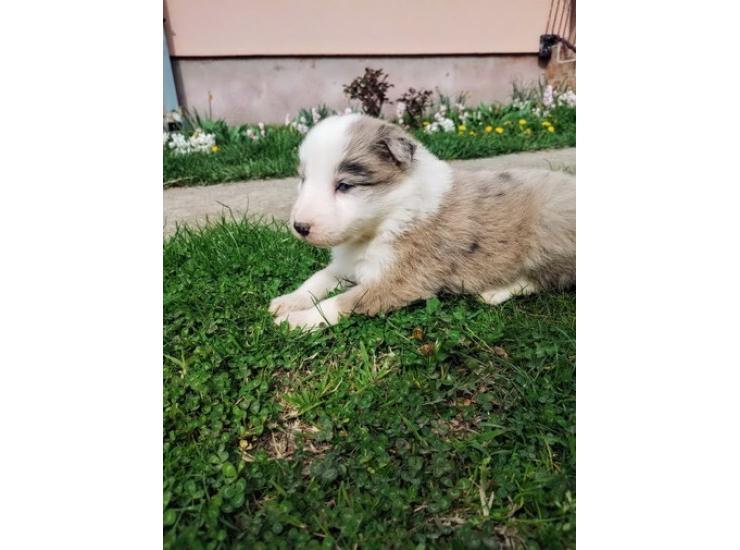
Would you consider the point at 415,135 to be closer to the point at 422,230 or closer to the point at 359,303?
the point at 422,230

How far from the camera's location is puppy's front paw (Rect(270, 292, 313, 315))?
2.40m

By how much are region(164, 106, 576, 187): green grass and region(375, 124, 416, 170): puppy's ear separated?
7.10 feet

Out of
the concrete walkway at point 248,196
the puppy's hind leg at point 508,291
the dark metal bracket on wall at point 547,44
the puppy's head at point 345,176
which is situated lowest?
the concrete walkway at point 248,196

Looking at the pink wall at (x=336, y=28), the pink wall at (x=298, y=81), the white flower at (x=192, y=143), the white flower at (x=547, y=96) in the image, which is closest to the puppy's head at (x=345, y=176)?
the white flower at (x=547, y=96)

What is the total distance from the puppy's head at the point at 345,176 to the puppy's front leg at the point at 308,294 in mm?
421

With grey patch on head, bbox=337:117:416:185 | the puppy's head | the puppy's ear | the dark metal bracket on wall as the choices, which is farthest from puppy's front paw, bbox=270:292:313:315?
the dark metal bracket on wall

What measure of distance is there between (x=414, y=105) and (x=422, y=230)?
3664 millimetres

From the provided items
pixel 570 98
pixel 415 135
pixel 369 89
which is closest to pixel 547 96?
pixel 570 98

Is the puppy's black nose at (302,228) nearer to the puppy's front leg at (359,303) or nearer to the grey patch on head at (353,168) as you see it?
the grey patch on head at (353,168)

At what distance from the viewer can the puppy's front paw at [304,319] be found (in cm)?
223

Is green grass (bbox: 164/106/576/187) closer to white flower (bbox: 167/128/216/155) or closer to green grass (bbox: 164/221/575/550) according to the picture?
white flower (bbox: 167/128/216/155)
